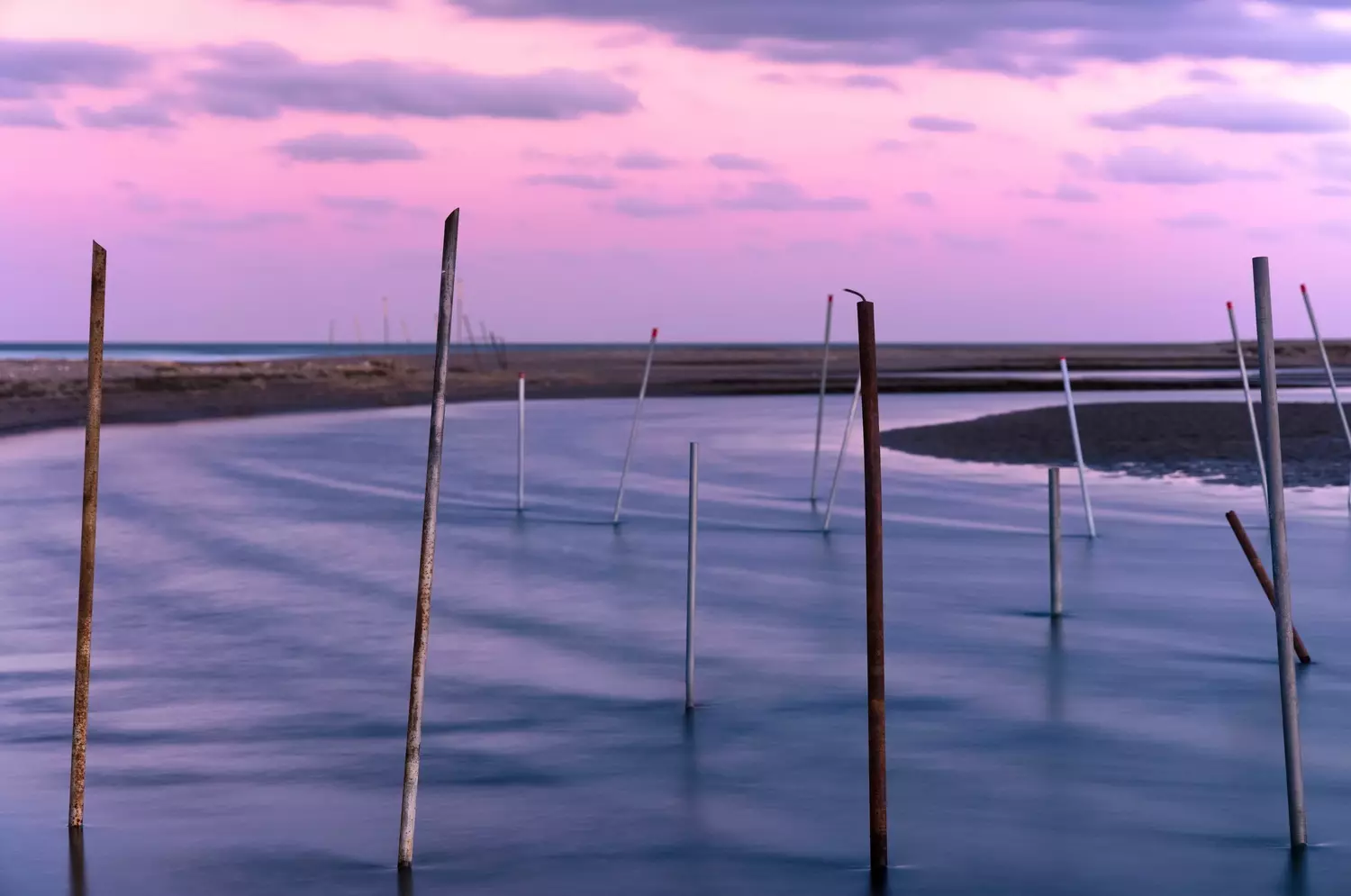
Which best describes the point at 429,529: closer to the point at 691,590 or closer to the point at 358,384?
the point at 691,590

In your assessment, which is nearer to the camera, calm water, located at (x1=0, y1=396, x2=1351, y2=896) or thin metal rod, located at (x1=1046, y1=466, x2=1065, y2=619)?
calm water, located at (x1=0, y1=396, x2=1351, y2=896)

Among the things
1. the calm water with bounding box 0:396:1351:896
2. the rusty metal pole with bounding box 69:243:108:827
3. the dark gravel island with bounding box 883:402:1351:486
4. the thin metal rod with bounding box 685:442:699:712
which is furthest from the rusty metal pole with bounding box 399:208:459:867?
the dark gravel island with bounding box 883:402:1351:486

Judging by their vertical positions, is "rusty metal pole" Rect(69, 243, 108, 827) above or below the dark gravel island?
below

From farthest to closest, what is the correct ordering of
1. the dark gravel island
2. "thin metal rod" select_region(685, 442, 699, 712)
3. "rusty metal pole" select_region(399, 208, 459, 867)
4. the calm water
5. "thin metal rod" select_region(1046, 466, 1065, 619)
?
1. the dark gravel island
2. "thin metal rod" select_region(1046, 466, 1065, 619)
3. "thin metal rod" select_region(685, 442, 699, 712)
4. the calm water
5. "rusty metal pole" select_region(399, 208, 459, 867)

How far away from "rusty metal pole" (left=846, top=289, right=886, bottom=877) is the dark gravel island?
2128 centimetres

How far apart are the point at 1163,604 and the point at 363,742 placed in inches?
315

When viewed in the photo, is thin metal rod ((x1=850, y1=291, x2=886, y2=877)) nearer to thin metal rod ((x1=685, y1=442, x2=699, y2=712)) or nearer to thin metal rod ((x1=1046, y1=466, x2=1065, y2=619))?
thin metal rod ((x1=685, y1=442, x2=699, y2=712))

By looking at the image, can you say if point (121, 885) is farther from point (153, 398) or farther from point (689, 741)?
point (153, 398)

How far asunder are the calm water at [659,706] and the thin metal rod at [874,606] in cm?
26

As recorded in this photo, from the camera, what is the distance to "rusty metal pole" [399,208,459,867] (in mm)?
6766

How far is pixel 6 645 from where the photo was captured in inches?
512

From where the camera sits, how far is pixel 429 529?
6.86 meters

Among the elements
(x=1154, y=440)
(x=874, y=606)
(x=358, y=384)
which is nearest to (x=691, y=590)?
(x=874, y=606)

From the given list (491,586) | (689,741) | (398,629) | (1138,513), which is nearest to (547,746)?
(689,741)
